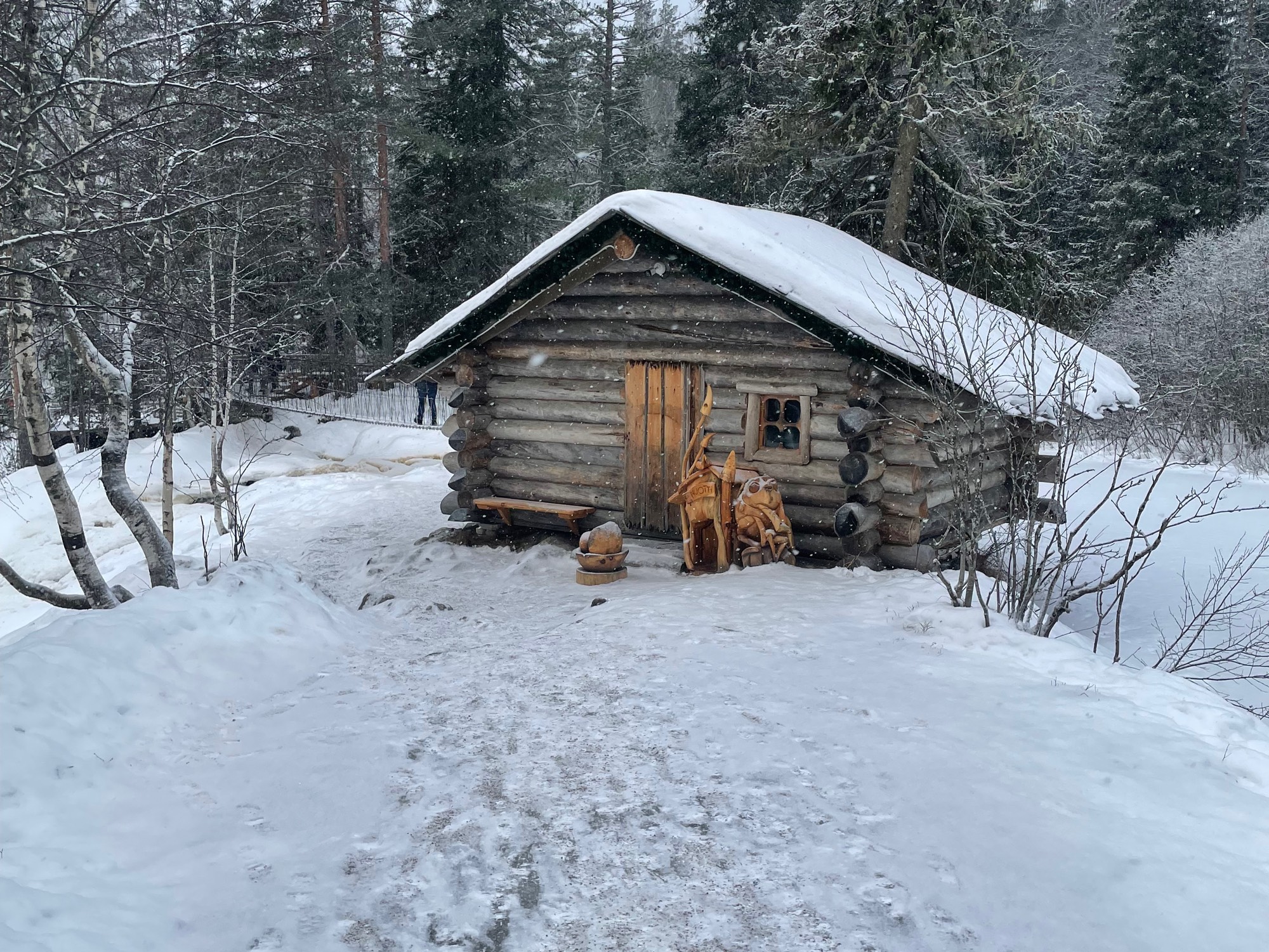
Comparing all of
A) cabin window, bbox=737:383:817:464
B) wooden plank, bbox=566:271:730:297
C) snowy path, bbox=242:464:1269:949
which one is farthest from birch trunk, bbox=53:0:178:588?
cabin window, bbox=737:383:817:464

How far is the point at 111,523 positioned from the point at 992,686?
14.6 m

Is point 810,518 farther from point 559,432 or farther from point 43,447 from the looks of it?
point 43,447

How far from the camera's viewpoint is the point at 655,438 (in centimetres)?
1065

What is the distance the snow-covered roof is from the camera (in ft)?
25.5

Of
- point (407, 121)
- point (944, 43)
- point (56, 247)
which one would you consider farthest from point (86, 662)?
point (407, 121)

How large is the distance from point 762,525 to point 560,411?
3.35 m

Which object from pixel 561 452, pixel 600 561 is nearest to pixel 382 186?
pixel 561 452

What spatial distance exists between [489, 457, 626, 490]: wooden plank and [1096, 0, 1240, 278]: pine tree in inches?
782

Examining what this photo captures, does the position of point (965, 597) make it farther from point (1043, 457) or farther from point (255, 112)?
point (255, 112)

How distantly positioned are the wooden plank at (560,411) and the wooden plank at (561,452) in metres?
0.31

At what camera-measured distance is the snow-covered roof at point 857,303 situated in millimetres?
7777

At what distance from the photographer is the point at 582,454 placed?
11211 mm

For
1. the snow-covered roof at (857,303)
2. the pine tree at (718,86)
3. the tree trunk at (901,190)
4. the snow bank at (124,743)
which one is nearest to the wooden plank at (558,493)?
the snow-covered roof at (857,303)

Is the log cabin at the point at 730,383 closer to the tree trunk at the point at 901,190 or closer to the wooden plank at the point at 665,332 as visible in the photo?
the wooden plank at the point at 665,332
